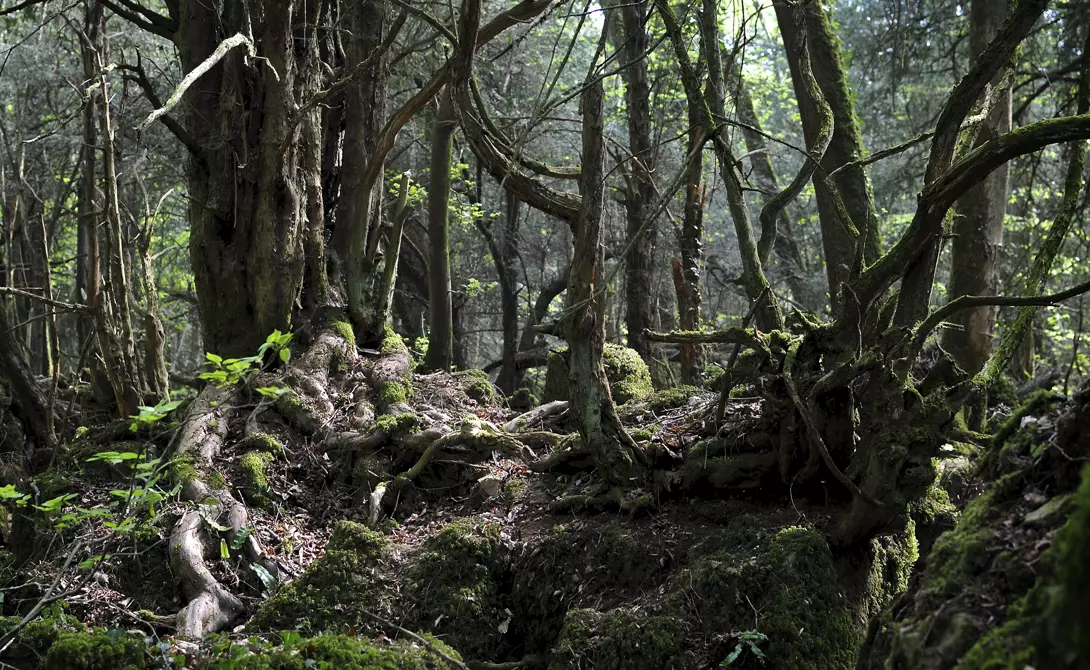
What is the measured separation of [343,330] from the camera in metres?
7.43

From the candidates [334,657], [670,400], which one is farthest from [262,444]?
[670,400]

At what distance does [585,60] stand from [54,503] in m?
14.6

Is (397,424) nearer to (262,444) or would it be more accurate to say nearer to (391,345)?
(262,444)

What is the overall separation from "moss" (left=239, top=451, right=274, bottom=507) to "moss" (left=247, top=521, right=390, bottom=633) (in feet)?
3.11

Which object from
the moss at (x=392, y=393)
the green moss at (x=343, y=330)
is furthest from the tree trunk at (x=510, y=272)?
the moss at (x=392, y=393)

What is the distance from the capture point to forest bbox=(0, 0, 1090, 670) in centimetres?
375

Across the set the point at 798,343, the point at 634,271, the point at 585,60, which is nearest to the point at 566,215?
the point at 798,343

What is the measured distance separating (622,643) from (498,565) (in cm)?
120

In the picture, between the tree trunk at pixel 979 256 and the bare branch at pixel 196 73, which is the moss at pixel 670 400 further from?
the bare branch at pixel 196 73

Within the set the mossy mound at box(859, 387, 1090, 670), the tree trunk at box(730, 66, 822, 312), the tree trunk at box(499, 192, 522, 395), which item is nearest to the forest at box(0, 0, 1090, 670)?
the mossy mound at box(859, 387, 1090, 670)

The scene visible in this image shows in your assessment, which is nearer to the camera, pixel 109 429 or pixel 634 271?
pixel 109 429

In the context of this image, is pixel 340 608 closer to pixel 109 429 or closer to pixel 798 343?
pixel 798 343

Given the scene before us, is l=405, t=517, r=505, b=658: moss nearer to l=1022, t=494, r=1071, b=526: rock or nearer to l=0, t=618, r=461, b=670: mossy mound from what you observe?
l=0, t=618, r=461, b=670: mossy mound

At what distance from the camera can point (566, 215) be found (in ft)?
17.6
